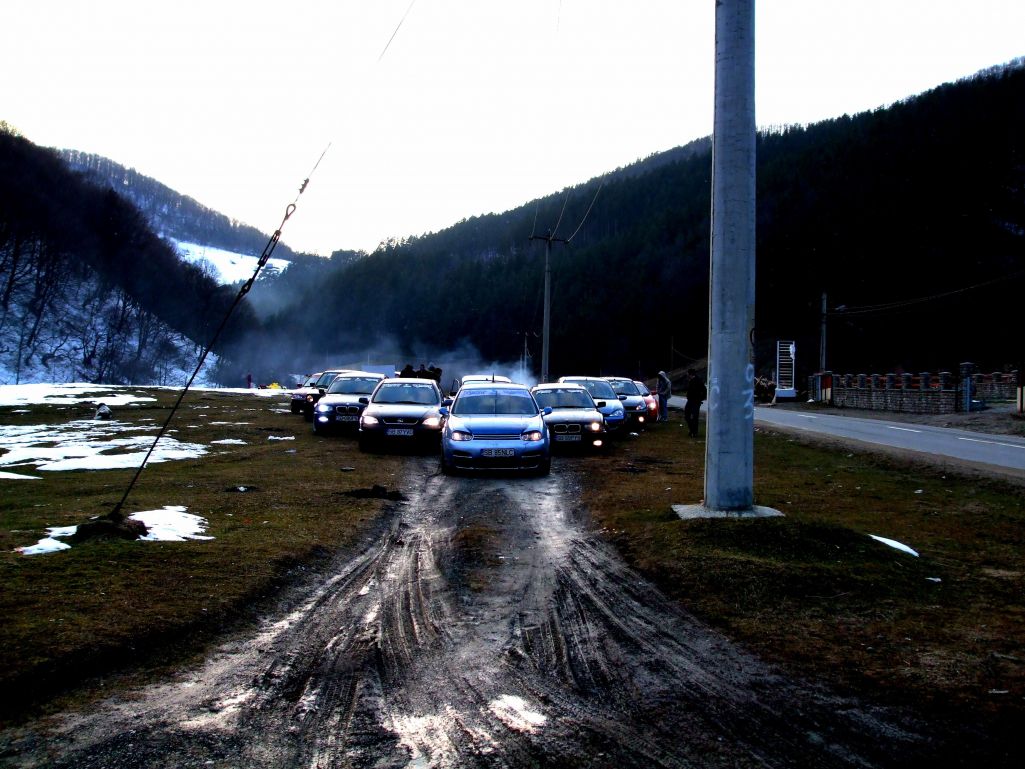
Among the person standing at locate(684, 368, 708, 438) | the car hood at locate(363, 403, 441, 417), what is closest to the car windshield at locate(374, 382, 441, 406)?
the car hood at locate(363, 403, 441, 417)

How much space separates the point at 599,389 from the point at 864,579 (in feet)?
55.2

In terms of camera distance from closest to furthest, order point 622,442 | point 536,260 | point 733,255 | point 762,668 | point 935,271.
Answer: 1. point 762,668
2. point 733,255
3. point 622,442
4. point 935,271
5. point 536,260

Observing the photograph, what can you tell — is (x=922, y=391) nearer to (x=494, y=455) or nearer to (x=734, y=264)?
(x=494, y=455)

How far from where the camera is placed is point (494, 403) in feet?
49.0

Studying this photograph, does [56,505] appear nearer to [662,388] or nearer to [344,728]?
[344,728]

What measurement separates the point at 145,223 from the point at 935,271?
103015 millimetres

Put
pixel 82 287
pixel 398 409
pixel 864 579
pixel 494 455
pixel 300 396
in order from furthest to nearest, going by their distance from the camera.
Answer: pixel 82 287, pixel 300 396, pixel 398 409, pixel 494 455, pixel 864 579

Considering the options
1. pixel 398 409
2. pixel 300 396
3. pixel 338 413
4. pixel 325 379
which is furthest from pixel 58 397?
pixel 398 409

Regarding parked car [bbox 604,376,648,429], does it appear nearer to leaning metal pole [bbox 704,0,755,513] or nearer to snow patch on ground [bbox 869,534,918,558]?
leaning metal pole [bbox 704,0,755,513]

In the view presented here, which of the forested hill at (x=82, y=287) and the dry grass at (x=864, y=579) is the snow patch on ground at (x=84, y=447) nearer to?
the dry grass at (x=864, y=579)

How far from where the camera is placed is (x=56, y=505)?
8.70m

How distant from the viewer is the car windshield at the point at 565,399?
18.4 m

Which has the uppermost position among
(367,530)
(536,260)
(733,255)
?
(536,260)

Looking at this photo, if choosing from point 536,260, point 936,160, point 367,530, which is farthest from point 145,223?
point 367,530
